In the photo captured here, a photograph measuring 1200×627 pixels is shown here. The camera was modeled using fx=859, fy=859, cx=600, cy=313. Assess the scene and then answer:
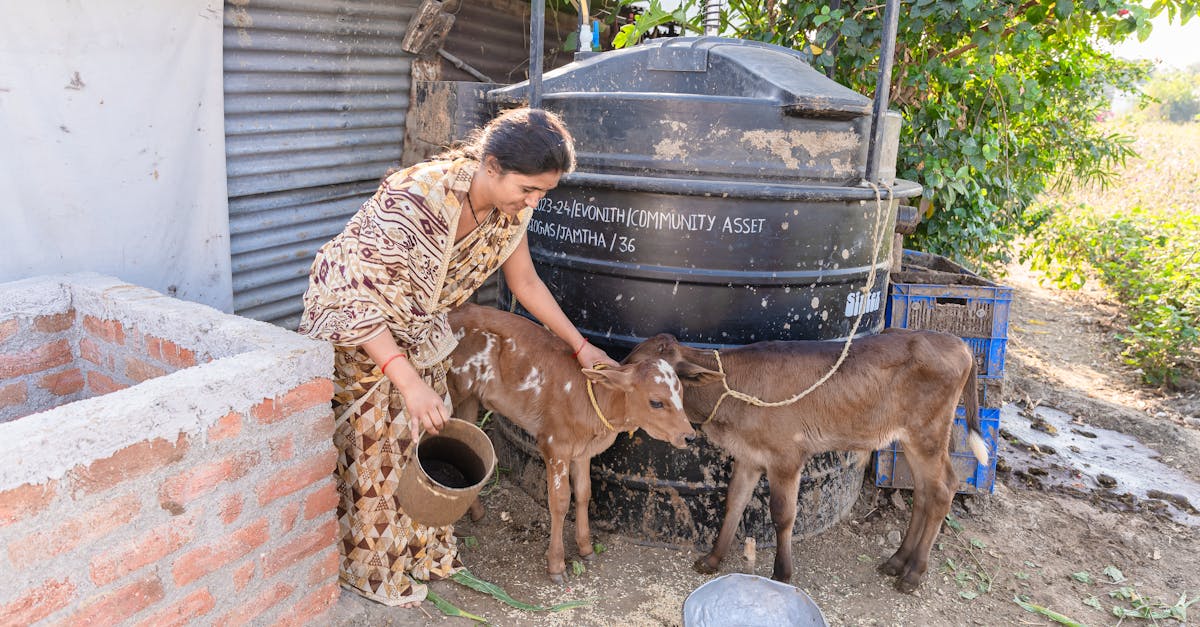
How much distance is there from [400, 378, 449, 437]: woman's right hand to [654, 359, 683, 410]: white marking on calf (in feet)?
3.18

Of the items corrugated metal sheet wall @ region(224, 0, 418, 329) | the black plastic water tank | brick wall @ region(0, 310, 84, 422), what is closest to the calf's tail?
the black plastic water tank

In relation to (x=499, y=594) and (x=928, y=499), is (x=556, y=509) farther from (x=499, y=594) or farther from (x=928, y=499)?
(x=928, y=499)

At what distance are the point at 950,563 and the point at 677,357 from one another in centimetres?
179

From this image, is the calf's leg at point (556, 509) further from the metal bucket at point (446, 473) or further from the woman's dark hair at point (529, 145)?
the woman's dark hair at point (529, 145)

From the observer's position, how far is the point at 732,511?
153 inches

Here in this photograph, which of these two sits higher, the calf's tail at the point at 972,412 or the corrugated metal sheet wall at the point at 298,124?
the corrugated metal sheet wall at the point at 298,124

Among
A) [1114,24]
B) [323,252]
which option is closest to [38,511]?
[323,252]

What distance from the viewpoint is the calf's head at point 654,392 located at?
3430 millimetres

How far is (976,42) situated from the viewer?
212 inches

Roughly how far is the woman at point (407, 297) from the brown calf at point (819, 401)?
0.79 m

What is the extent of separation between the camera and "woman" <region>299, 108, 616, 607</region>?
9.32ft

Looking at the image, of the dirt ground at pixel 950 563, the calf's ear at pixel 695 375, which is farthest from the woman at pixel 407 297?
the calf's ear at pixel 695 375

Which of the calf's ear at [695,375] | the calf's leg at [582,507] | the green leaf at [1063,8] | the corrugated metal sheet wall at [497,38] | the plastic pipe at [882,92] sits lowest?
the calf's leg at [582,507]

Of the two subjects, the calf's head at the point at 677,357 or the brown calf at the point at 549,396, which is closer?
the calf's head at the point at 677,357
